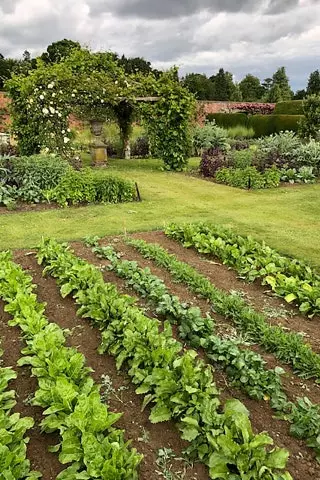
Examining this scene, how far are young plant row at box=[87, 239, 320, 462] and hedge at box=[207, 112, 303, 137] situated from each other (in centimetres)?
1863

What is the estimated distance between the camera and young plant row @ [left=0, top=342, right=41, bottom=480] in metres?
2.09

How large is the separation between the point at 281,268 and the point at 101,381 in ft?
8.08

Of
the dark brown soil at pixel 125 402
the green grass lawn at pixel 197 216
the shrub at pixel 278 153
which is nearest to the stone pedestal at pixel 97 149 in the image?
the green grass lawn at pixel 197 216

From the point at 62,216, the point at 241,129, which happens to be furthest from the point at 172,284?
the point at 241,129

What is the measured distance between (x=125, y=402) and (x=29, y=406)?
23.8 inches

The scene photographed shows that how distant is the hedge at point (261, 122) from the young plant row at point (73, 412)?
19.5 m

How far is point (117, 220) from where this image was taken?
7.12 metres

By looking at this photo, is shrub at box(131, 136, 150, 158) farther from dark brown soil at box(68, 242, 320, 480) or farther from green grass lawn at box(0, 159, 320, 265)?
dark brown soil at box(68, 242, 320, 480)

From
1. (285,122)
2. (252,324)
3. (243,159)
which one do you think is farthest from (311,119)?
(252,324)

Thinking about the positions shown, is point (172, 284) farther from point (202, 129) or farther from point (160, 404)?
point (202, 129)

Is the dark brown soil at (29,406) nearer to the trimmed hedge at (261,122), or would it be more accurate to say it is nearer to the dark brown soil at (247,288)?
the dark brown soil at (247,288)

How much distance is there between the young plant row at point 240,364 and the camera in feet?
8.17

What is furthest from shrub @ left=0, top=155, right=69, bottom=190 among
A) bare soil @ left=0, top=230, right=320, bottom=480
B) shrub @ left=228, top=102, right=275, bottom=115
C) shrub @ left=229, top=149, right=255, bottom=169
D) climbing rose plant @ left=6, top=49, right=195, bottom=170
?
shrub @ left=228, top=102, right=275, bottom=115

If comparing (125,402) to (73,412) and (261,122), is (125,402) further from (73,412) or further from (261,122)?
(261,122)
